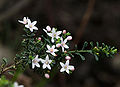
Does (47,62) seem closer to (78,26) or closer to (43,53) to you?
(43,53)

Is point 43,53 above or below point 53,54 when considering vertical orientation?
above

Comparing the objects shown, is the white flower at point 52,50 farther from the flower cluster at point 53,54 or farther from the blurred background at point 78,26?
the blurred background at point 78,26

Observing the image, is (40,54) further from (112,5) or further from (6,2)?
(112,5)

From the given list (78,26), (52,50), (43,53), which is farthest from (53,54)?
(78,26)

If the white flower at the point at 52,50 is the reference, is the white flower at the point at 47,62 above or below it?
below

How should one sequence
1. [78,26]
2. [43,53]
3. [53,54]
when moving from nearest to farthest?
1. [53,54]
2. [43,53]
3. [78,26]

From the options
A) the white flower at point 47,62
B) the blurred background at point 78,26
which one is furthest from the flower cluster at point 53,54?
the blurred background at point 78,26

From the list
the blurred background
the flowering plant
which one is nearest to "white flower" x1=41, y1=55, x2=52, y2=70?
the flowering plant

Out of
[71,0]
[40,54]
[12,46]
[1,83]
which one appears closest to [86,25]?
[71,0]
